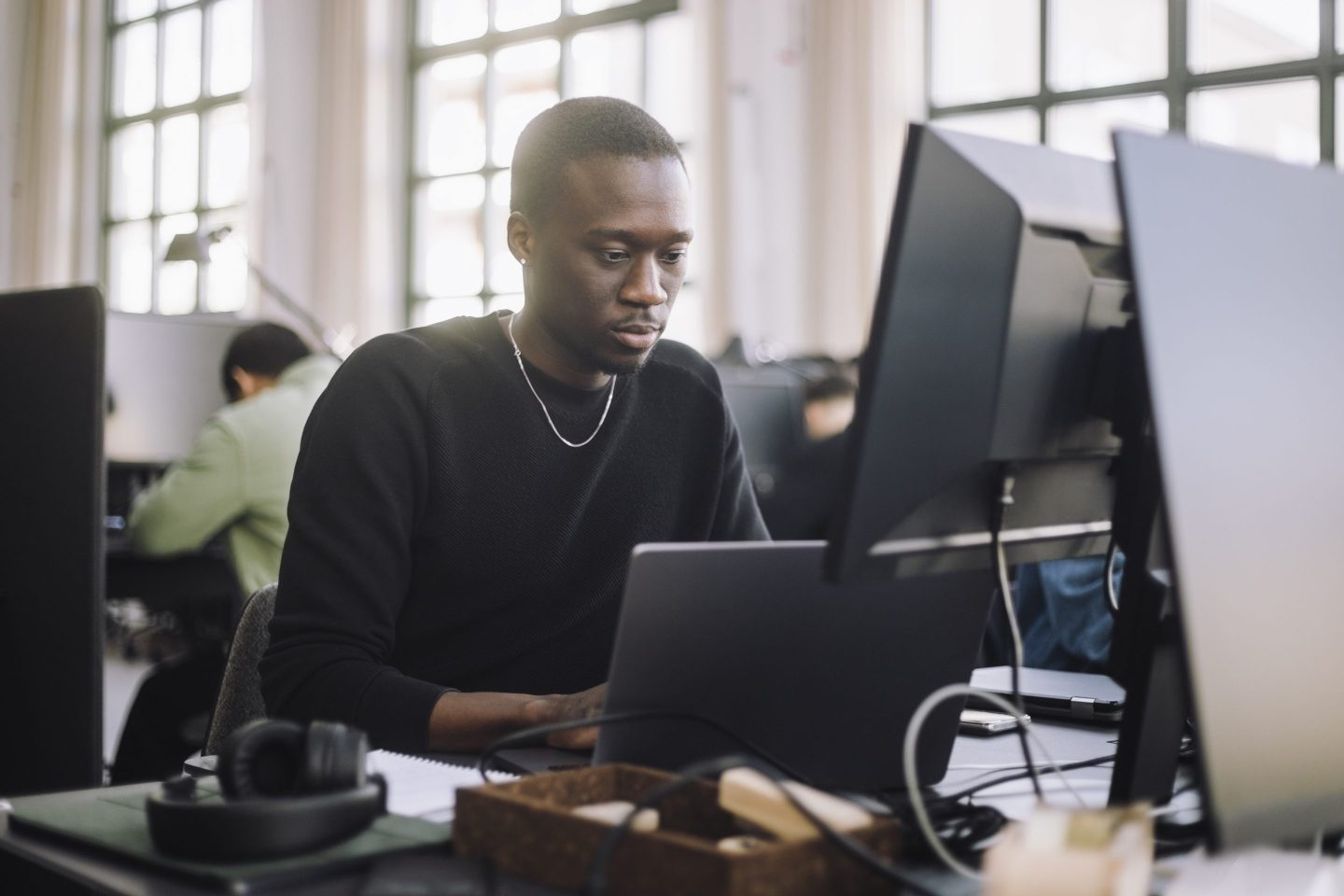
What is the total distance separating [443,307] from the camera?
22.1 ft

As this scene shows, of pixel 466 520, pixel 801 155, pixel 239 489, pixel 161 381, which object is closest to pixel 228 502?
pixel 239 489

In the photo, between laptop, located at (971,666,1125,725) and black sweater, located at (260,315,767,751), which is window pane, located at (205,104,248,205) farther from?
laptop, located at (971,666,1125,725)

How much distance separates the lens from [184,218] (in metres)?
7.90

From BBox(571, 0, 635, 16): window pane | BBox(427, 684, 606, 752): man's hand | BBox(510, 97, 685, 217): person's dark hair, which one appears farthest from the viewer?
BBox(571, 0, 635, 16): window pane

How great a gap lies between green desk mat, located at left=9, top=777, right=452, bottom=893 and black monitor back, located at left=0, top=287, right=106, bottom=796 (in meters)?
0.46

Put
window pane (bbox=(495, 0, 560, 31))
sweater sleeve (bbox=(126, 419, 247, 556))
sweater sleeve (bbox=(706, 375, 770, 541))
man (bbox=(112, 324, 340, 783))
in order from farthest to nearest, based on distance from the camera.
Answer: window pane (bbox=(495, 0, 560, 31)) < sweater sleeve (bbox=(126, 419, 247, 556)) < man (bbox=(112, 324, 340, 783)) < sweater sleeve (bbox=(706, 375, 770, 541))

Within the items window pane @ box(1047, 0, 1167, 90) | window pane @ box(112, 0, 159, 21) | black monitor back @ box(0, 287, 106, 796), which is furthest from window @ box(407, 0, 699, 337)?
black monitor back @ box(0, 287, 106, 796)

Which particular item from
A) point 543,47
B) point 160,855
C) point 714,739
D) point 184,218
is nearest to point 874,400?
point 714,739

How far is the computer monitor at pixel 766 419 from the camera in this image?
3.98m

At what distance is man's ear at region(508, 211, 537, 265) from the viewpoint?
149 centimetres

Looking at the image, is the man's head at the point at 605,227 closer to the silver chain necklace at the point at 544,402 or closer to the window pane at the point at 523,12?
the silver chain necklace at the point at 544,402

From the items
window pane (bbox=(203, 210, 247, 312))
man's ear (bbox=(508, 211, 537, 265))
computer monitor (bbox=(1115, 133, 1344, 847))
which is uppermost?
window pane (bbox=(203, 210, 247, 312))

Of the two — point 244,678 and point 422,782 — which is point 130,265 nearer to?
point 244,678

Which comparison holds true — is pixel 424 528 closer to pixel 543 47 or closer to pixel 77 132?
pixel 543 47
